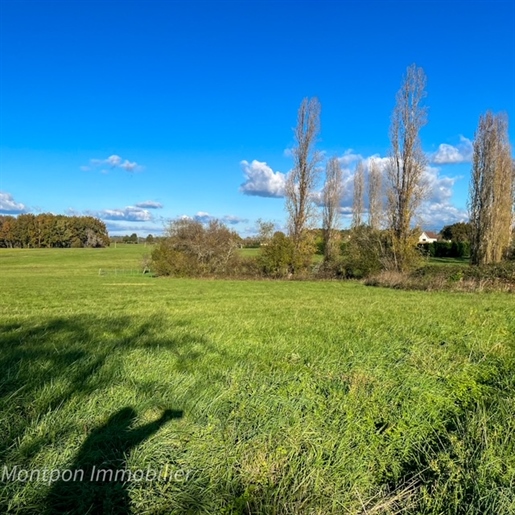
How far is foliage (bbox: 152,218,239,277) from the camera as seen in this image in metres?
31.9

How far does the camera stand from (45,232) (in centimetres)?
8988

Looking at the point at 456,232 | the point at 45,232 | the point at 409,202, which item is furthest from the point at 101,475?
the point at 45,232

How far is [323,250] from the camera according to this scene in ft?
126

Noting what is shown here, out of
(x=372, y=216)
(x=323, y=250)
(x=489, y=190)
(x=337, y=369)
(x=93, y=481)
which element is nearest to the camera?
(x=93, y=481)

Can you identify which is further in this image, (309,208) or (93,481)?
(309,208)

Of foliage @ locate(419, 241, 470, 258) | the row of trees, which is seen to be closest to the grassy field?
the row of trees

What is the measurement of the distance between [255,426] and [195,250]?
3029 centimetres

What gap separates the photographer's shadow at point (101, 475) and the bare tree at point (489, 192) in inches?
1276

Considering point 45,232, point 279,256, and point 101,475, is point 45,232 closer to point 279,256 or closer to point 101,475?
point 279,256

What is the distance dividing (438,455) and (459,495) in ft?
1.32

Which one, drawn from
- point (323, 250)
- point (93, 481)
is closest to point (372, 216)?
point (323, 250)

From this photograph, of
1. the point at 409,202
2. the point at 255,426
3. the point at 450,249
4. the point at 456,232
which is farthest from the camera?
the point at 456,232

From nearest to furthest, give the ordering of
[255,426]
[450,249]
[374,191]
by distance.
A: 1. [255,426]
2. [374,191]
3. [450,249]

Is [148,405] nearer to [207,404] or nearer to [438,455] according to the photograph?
[207,404]
